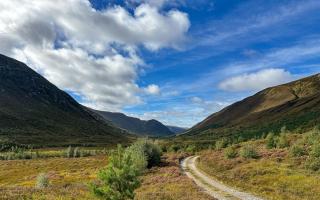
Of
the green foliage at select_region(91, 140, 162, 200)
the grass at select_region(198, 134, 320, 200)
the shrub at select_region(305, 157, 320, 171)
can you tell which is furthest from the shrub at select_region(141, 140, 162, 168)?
the green foliage at select_region(91, 140, 162, 200)

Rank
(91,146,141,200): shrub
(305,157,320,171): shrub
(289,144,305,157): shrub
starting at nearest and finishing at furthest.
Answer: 1. (91,146,141,200): shrub
2. (305,157,320,171): shrub
3. (289,144,305,157): shrub

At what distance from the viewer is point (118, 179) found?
74.5ft

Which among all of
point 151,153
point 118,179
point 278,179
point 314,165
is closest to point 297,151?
point 314,165

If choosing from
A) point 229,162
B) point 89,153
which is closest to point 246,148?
point 229,162

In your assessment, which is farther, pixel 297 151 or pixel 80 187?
pixel 297 151

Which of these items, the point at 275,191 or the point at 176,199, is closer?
the point at 176,199

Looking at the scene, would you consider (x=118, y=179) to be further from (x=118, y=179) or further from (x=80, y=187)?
(x=80, y=187)

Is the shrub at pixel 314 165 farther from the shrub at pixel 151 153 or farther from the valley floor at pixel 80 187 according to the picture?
the shrub at pixel 151 153

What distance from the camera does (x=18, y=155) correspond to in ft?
472

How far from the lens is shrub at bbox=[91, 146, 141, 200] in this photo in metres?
22.3

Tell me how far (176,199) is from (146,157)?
42.3 meters

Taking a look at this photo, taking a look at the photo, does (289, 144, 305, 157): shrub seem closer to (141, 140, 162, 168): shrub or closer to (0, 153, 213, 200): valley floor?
(0, 153, 213, 200): valley floor

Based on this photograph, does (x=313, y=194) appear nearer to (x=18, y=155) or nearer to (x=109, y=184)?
(x=109, y=184)

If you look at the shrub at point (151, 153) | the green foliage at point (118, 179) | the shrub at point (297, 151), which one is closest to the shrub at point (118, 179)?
the green foliage at point (118, 179)
